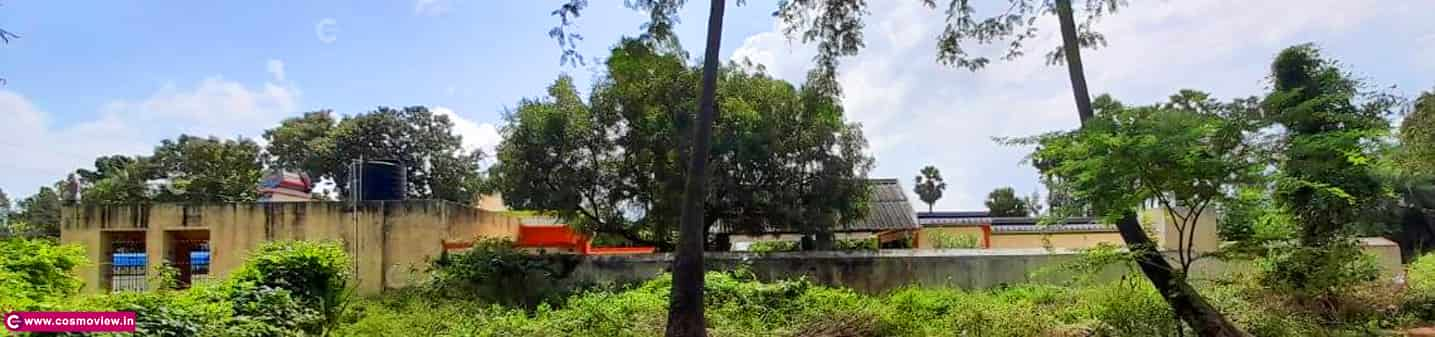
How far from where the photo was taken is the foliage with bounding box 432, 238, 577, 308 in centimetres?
1108

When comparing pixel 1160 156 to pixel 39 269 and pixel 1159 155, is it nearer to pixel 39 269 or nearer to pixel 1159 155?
pixel 1159 155

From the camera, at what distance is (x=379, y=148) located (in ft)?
102

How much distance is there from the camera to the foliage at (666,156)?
39.6 ft

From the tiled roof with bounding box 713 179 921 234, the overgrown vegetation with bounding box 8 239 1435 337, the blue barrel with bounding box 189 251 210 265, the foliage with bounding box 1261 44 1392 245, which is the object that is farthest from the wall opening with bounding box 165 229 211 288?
the foliage with bounding box 1261 44 1392 245

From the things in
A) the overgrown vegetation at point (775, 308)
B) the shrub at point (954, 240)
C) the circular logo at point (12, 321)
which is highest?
the circular logo at point (12, 321)

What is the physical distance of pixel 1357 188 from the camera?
29.5ft

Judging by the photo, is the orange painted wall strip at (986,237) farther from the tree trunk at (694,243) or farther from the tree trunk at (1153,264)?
the tree trunk at (694,243)

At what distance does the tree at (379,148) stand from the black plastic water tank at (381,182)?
16.4 meters

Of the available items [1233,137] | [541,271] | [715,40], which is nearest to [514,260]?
[541,271]

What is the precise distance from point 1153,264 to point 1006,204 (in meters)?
30.7

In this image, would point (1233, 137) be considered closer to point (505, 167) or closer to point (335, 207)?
point (505, 167)

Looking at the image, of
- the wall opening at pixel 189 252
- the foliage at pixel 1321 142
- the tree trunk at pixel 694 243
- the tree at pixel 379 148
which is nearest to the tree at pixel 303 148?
the tree at pixel 379 148

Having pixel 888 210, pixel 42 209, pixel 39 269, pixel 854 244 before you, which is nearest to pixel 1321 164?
pixel 854 244

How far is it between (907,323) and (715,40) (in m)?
3.47
